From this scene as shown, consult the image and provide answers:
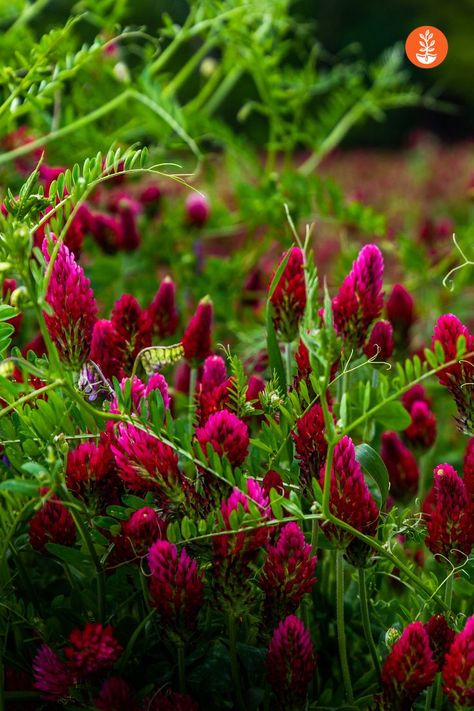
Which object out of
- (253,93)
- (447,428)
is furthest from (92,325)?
(253,93)

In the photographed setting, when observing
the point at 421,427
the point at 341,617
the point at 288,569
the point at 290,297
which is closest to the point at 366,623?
the point at 341,617

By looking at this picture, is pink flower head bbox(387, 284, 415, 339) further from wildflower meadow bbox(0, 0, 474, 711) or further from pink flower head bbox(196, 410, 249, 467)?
pink flower head bbox(196, 410, 249, 467)

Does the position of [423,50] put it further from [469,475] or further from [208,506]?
[208,506]

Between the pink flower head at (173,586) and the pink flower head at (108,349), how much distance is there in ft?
0.88

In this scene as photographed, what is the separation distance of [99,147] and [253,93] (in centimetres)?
1113

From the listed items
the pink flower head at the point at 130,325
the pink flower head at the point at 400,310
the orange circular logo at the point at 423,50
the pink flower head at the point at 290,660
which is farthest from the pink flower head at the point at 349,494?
the orange circular logo at the point at 423,50

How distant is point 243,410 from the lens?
1012mm

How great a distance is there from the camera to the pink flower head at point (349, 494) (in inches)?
36.1

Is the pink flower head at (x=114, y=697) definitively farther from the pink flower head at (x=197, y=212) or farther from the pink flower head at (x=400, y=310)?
the pink flower head at (x=197, y=212)

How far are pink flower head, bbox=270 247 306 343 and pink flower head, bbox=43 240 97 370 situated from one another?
0.78 feet

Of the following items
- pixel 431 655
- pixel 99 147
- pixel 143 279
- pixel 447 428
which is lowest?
pixel 447 428

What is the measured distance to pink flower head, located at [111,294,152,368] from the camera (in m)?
1.15

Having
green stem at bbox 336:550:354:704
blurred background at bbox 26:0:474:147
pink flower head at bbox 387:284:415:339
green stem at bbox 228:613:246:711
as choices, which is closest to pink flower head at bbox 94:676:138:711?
green stem at bbox 228:613:246:711

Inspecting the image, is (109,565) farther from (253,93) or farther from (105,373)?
(253,93)
